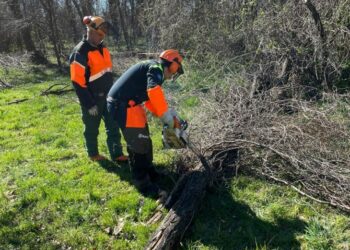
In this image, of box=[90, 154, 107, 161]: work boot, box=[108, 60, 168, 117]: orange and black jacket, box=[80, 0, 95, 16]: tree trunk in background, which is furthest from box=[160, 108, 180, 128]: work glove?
box=[80, 0, 95, 16]: tree trunk in background

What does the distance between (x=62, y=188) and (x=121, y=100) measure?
4.75 ft

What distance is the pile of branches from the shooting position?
4.41m

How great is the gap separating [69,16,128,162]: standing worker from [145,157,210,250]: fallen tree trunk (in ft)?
4.54

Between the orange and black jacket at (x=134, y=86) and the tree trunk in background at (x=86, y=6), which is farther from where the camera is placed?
the tree trunk in background at (x=86, y=6)

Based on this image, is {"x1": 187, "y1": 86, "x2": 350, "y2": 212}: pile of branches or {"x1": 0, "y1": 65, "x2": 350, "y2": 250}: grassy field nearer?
{"x1": 0, "y1": 65, "x2": 350, "y2": 250}: grassy field

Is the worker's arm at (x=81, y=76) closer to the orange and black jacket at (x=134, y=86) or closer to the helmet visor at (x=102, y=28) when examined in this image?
the helmet visor at (x=102, y=28)

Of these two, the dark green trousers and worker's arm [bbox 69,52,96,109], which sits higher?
worker's arm [bbox 69,52,96,109]

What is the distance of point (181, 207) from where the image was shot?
4102 mm

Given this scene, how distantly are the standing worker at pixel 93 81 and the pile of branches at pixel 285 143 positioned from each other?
121cm

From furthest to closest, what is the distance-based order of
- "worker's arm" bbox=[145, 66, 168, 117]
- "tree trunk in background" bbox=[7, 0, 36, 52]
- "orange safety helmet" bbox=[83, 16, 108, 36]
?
1. "tree trunk in background" bbox=[7, 0, 36, 52]
2. "orange safety helmet" bbox=[83, 16, 108, 36]
3. "worker's arm" bbox=[145, 66, 168, 117]

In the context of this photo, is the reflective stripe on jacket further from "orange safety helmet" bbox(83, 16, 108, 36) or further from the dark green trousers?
the dark green trousers

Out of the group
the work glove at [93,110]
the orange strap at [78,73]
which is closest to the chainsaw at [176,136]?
the work glove at [93,110]

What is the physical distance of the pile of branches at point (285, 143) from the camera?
4.41 m

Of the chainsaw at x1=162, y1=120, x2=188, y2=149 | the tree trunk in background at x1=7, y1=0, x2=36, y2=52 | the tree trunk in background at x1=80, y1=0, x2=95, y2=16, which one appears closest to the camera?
the chainsaw at x1=162, y1=120, x2=188, y2=149
